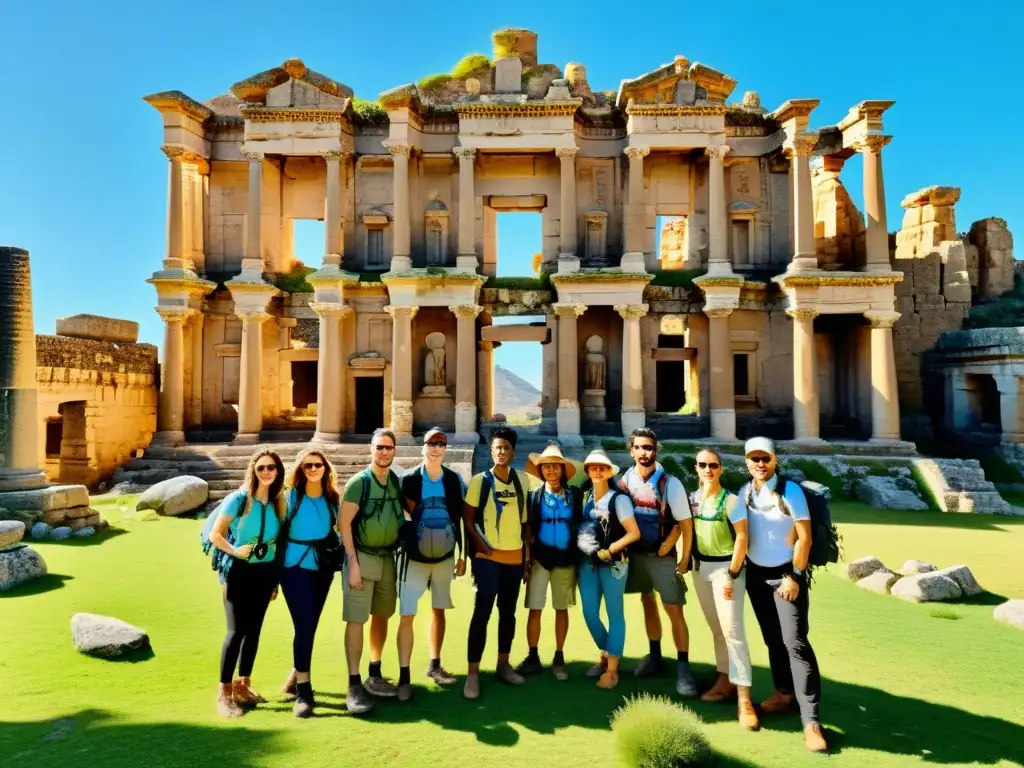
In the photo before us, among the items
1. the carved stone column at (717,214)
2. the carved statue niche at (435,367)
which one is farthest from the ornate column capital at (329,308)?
the carved stone column at (717,214)

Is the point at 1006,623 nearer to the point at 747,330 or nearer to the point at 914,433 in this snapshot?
the point at 747,330

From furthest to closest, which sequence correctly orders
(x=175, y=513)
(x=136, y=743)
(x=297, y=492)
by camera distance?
1. (x=175, y=513)
2. (x=297, y=492)
3. (x=136, y=743)

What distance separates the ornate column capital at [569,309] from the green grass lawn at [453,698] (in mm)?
10846

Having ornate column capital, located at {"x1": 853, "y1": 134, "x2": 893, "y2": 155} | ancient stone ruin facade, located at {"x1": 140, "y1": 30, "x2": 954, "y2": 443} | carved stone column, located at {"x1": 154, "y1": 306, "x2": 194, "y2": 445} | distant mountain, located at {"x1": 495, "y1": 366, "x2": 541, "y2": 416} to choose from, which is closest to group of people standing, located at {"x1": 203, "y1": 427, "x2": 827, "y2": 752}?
ancient stone ruin facade, located at {"x1": 140, "y1": 30, "x2": 954, "y2": 443}

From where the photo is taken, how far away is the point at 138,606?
7363 mm

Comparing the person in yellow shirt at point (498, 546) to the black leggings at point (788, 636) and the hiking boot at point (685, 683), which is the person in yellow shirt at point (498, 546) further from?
the black leggings at point (788, 636)

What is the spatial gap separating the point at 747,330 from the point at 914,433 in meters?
6.70

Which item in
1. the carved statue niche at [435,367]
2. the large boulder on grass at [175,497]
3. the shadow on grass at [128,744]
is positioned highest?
the carved statue niche at [435,367]

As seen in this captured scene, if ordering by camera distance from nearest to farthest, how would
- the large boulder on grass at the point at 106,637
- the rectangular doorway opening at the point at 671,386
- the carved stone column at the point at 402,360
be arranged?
the large boulder on grass at the point at 106,637
the carved stone column at the point at 402,360
the rectangular doorway opening at the point at 671,386

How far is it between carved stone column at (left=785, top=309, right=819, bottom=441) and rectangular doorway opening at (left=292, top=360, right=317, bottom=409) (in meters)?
17.1

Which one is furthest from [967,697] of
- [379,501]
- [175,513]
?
[175,513]

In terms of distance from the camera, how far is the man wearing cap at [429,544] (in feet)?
17.1

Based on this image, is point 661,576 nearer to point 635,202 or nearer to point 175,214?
point 635,202

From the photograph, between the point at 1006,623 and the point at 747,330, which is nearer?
the point at 1006,623
